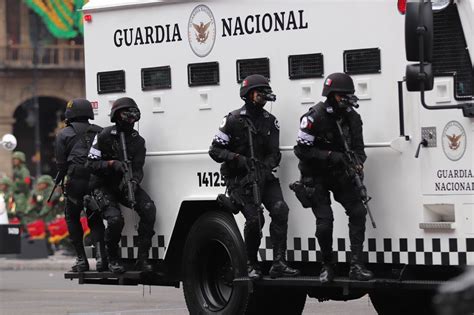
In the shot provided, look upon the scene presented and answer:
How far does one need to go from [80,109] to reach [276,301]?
8.08ft

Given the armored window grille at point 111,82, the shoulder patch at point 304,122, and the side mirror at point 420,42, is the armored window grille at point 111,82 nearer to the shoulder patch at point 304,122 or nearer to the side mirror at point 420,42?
the shoulder patch at point 304,122

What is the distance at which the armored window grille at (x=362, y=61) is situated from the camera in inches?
440

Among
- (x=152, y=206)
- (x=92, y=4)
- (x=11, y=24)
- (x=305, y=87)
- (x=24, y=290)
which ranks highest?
(x=11, y=24)

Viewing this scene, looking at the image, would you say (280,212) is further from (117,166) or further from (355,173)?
(117,166)

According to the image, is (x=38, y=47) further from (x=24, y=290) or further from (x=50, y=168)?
(x=24, y=290)

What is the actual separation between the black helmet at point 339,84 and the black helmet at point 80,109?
122 inches

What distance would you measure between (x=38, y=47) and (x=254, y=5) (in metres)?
53.0

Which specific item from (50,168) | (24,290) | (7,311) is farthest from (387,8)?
(50,168)

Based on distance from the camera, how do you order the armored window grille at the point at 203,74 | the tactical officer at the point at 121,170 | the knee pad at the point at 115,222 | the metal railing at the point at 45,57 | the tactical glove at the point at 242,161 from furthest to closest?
the metal railing at the point at 45,57
the knee pad at the point at 115,222
the tactical officer at the point at 121,170
the armored window grille at the point at 203,74
the tactical glove at the point at 242,161

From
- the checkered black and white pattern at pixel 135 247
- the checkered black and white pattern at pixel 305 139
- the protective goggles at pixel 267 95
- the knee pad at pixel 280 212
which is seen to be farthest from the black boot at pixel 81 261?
the checkered black and white pattern at pixel 305 139

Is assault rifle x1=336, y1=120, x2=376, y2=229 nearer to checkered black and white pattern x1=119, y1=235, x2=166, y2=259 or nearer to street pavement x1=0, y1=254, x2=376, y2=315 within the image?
checkered black and white pattern x1=119, y1=235, x2=166, y2=259

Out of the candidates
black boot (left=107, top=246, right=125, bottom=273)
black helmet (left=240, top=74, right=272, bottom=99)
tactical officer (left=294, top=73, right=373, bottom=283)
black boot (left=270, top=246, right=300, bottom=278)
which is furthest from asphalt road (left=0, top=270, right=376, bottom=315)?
tactical officer (left=294, top=73, right=373, bottom=283)

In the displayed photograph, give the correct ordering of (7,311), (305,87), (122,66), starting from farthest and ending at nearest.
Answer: (7,311) < (122,66) < (305,87)

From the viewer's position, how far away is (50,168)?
206 feet
